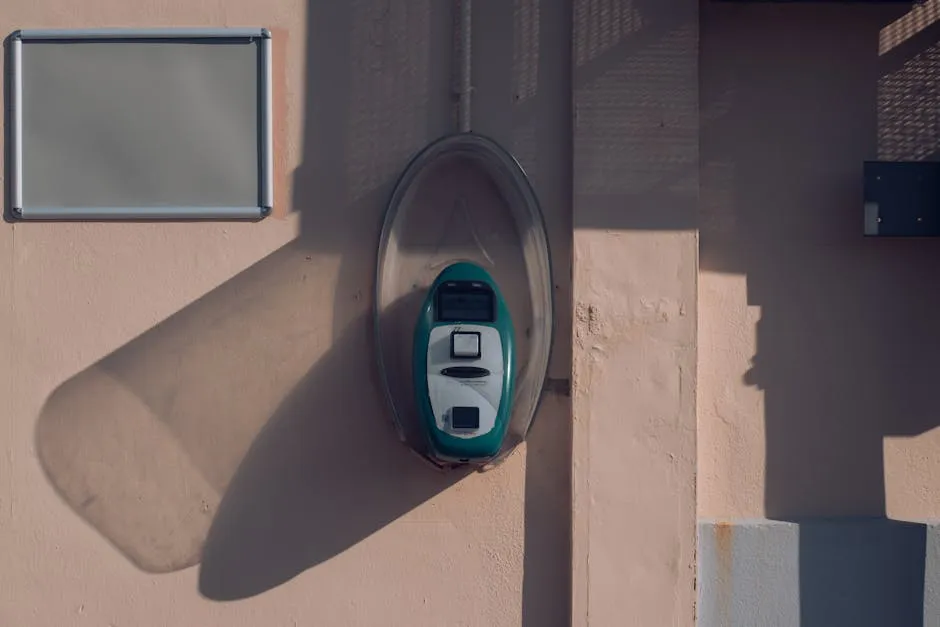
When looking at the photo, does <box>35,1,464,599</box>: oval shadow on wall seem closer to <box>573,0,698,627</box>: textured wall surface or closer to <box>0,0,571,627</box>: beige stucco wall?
<box>0,0,571,627</box>: beige stucco wall

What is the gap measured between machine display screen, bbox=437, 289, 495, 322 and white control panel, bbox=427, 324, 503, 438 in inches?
2.0

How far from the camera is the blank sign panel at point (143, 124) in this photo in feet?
14.3

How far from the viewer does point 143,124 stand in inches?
172

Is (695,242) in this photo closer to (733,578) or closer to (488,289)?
(488,289)

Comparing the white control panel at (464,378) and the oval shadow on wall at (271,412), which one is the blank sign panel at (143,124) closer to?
the oval shadow on wall at (271,412)

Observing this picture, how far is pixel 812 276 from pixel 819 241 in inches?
5.5

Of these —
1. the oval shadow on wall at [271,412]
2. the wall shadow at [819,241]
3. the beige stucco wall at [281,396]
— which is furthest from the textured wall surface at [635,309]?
the oval shadow on wall at [271,412]

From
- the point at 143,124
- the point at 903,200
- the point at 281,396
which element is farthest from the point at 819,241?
the point at 143,124

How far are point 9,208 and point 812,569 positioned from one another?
337cm

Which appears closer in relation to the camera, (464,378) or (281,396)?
(464,378)

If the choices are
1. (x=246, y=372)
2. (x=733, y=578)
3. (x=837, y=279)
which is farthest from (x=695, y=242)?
(x=246, y=372)

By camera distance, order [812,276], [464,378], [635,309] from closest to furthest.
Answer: [464,378] < [635,309] < [812,276]

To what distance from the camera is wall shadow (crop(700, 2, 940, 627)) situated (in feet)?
14.5

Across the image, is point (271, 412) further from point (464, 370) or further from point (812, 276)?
point (812, 276)
